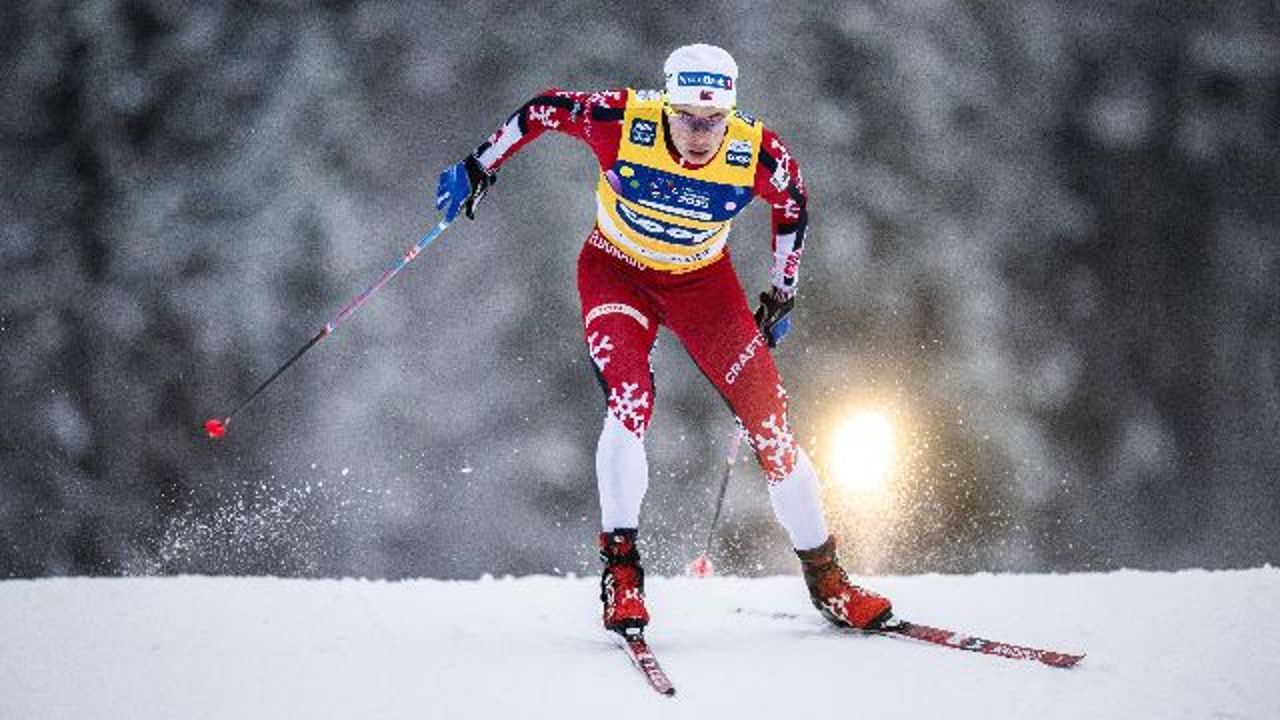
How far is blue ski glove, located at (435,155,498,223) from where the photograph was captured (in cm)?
448

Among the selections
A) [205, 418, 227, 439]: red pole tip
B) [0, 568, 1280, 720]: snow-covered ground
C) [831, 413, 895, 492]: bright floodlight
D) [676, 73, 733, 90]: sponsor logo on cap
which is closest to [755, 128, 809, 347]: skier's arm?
[676, 73, 733, 90]: sponsor logo on cap

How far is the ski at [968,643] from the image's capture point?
3438 mm

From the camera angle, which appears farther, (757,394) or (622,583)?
(757,394)

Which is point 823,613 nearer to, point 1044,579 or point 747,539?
point 1044,579

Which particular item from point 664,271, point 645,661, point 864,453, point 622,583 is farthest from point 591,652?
point 864,453

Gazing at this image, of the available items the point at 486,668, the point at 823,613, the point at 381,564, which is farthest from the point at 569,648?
the point at 381,564

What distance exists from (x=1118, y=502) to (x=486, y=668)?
17734 millimetres

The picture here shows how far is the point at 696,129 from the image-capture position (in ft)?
13.5

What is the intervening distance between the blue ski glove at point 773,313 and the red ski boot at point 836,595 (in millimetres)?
1071

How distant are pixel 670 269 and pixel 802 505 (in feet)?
3.59

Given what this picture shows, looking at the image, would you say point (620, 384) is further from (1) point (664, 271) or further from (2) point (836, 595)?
(2) point (836, 595)

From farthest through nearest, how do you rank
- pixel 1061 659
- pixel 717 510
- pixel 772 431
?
pixel 717 510, pixel 772 431, pixel 1061 659

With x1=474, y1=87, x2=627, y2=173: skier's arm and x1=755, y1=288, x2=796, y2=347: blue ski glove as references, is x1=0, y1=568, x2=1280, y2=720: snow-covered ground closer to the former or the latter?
x1=755, y1=288, x2=796, y2=347: blue ski glove

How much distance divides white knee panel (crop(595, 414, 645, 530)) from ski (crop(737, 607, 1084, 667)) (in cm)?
98
